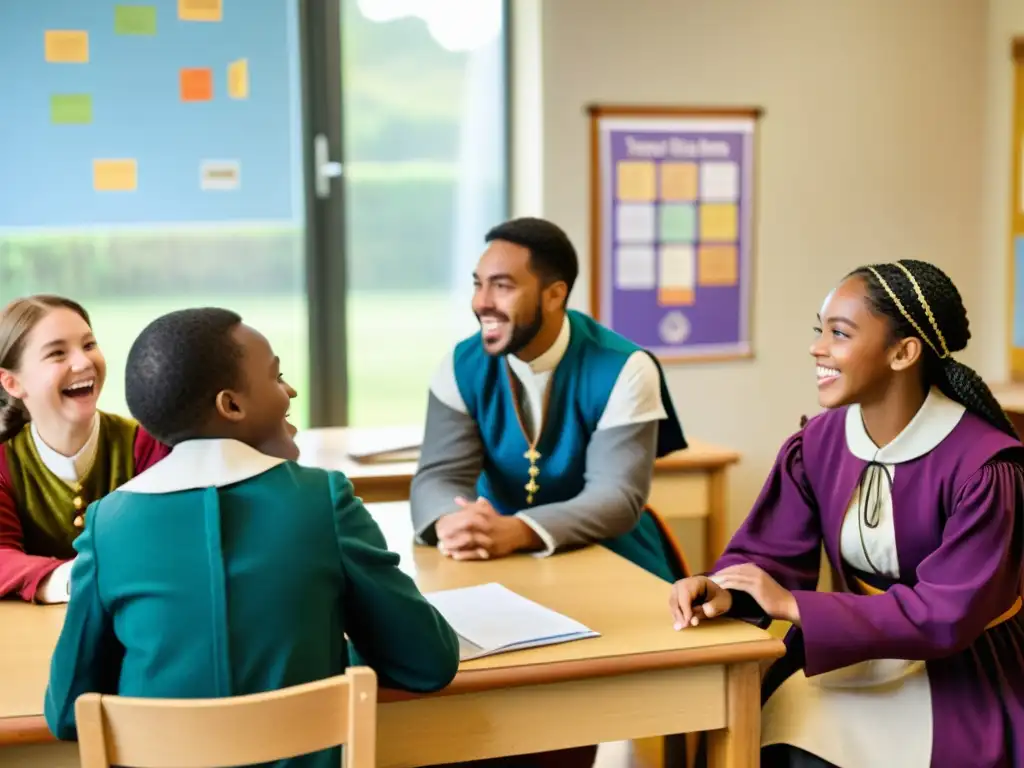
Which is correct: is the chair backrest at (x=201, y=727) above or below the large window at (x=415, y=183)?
below

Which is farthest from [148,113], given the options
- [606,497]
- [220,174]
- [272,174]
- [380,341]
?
[606,497]

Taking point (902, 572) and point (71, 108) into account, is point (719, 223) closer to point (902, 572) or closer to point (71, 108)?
point (71, 108)

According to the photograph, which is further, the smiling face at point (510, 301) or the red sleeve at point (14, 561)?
the smiling face at point (510, 301)

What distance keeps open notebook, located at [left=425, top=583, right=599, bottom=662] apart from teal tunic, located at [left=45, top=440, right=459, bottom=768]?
0.86 ft

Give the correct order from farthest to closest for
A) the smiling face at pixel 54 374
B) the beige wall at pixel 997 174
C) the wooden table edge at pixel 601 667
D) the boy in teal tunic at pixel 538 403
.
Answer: the beige wall at pixel 997 174
the boy in teal tunic at pixel 538 403
the smiling face at pixel 54 374
the wooden table edge at pixel 601 667

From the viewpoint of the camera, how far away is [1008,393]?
162 inches

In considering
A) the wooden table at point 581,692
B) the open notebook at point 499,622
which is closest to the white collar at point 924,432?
the wooden table at point 581,692

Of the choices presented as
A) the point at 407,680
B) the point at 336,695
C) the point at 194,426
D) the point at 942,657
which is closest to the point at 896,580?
the point at 942,657

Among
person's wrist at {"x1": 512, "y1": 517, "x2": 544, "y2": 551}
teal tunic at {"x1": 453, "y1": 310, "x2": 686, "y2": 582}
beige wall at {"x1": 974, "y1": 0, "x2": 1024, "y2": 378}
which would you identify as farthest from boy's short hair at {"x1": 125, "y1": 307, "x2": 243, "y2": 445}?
beige wall at {"x1": 974, "y1": 0, "x2": 1024, "y2": 378}

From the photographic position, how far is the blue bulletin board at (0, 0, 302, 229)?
12.8 feet

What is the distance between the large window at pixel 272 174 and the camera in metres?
3.93

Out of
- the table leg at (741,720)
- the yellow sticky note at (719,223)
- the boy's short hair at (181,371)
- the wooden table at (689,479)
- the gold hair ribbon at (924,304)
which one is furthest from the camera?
the yellow sticky note at (719,223)

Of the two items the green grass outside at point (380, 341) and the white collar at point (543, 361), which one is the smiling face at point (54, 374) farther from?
the green grass outside at point (380, 341)

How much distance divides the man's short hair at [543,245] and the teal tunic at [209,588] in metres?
1.08
